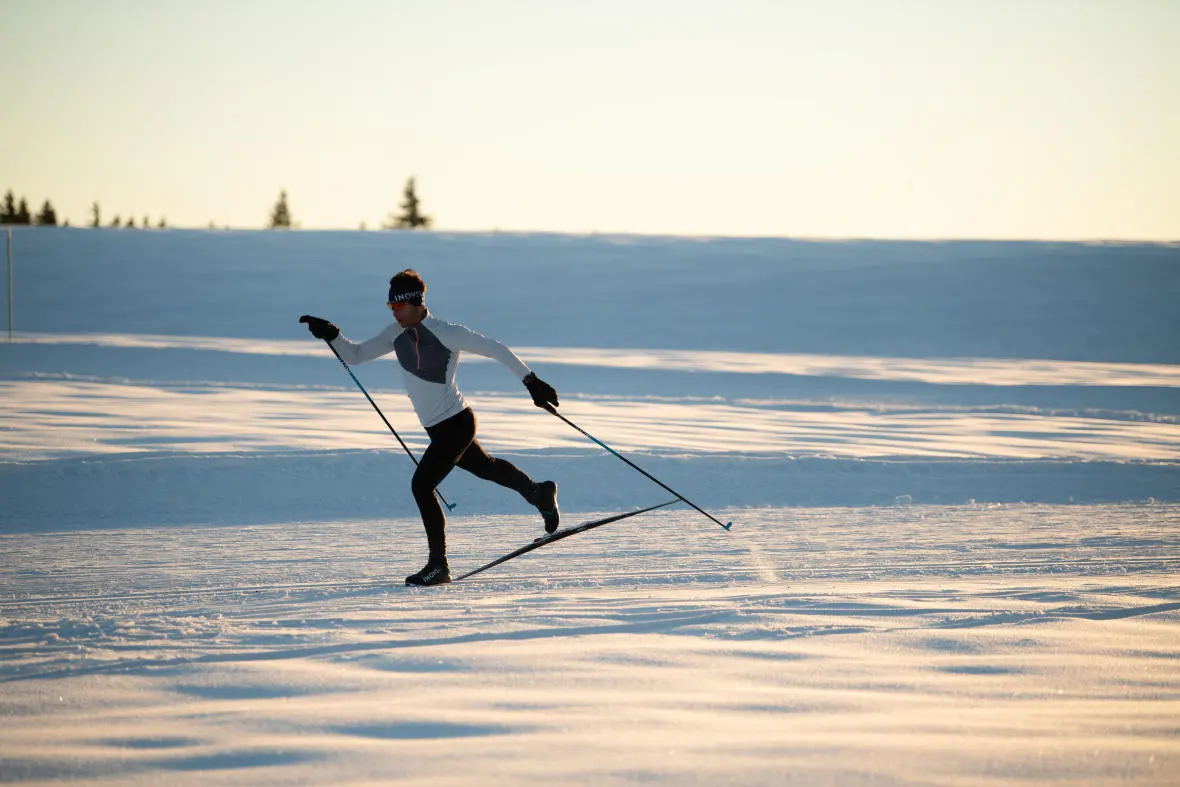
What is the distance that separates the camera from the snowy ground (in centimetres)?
333

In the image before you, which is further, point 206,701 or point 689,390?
point 689,390

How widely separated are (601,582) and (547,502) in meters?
0.81

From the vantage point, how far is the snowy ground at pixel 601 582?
10.9ft

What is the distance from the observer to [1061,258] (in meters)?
34.7

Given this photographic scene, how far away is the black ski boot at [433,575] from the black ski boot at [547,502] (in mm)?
780

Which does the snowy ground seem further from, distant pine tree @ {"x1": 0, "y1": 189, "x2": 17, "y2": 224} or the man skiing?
distant pine tree @ {"x1": 0, "y1": 189, "x2": 17, "y2": 224}

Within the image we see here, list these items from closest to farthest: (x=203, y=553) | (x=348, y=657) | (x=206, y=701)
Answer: (x=206, y=701) < (x=348, y=657) < (x=203, y=553)

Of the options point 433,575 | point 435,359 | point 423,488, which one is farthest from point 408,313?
point 433,575

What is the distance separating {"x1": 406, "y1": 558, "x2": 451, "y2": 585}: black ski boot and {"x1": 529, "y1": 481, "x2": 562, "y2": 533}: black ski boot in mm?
780

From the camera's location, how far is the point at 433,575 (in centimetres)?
587

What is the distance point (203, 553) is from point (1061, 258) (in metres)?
32.6

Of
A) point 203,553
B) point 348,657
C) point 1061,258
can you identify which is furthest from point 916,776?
point 1061,258

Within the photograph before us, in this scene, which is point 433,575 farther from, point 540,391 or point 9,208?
point 9,208

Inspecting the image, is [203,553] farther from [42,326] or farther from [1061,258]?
[1061,258]
